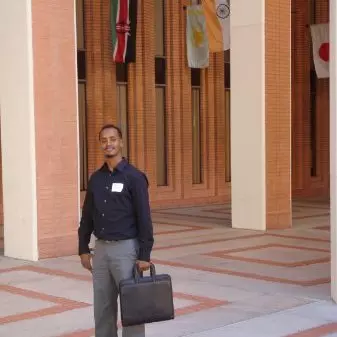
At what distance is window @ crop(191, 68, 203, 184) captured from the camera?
2234cm

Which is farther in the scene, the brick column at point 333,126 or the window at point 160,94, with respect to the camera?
the window at point 160,94

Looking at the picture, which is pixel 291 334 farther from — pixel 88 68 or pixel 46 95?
pixel 88 68

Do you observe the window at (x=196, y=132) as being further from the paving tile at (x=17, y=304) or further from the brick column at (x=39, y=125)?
the paving tile at (x=17, y=304)

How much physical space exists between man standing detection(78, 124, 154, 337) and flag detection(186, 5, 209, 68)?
1514cm

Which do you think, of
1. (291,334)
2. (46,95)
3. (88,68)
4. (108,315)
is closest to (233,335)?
(291,334)

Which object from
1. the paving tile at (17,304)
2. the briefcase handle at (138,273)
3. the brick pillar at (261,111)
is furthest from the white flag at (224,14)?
the briefcase handle at (138,273)

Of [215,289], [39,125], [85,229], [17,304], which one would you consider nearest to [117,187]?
[85,229]

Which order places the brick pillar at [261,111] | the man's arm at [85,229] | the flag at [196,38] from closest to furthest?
the man's arm at [85,229] < the brick pillar at [261,111] < the flag at [196,38]

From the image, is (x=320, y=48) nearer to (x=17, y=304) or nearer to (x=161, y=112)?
(x=161, y=112)

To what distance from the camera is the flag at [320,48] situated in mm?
22906

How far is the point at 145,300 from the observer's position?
219 inches

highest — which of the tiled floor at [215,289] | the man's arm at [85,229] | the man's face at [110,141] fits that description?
the man's face at [110,141]

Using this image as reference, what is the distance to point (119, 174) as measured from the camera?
5848 mm

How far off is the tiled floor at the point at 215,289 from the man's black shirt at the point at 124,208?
6.40 ft
